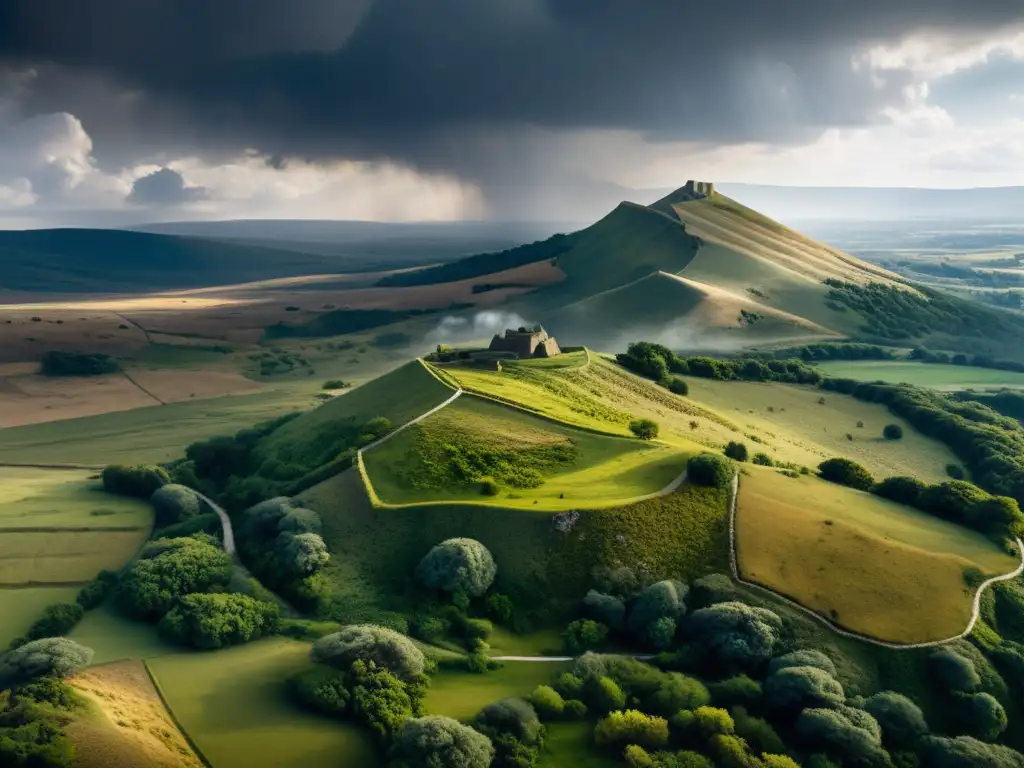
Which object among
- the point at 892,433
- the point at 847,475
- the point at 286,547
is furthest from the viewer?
the point at 892,433

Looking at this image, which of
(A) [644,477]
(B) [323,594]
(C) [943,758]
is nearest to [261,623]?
(B) [323,594]

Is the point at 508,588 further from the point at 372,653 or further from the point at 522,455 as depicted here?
the point at 522,455

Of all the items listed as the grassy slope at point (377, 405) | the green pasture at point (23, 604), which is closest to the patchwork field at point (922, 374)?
the grassy slope at point (377, 405)

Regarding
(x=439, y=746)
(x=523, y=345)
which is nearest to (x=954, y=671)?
(x=439, y=746)

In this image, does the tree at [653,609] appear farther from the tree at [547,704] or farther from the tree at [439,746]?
the tree at [439,746]

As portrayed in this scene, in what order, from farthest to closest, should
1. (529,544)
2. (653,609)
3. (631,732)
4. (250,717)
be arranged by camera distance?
(529,544), (653,609), (250,717), (631,732)

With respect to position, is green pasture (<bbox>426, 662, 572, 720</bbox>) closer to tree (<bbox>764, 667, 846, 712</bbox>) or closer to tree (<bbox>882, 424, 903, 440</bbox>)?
tree (<bbox>764, 667, 846, 712</bbox>)
